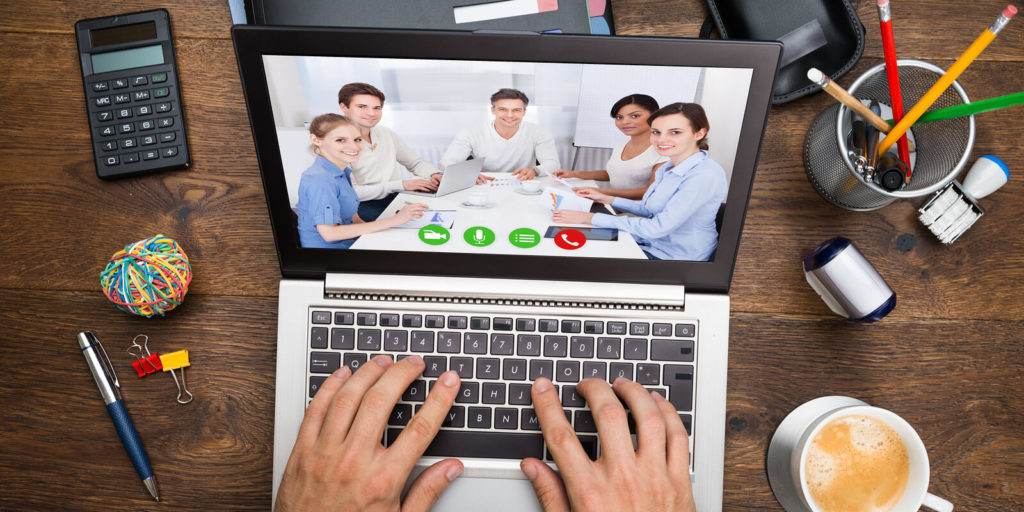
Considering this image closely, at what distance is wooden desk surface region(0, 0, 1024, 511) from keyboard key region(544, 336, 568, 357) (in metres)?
0.23

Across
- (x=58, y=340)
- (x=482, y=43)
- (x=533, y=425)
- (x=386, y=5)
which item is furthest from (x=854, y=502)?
(x=58, y=340)

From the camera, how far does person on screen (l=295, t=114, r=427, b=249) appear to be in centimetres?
60

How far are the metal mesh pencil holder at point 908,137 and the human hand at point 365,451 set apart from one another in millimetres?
488

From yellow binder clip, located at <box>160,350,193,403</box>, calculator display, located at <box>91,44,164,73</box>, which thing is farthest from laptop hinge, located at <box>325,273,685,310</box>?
calculator display, located at <box>91,44,164,73</box>

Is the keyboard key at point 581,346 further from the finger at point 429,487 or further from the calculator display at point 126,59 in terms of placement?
the calculator display at point 126,59

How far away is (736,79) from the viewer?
57 cm

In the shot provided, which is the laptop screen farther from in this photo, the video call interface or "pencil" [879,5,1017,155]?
"pencil" [879,5,1017,155]

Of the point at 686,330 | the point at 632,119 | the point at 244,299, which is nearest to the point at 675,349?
the point at 686,330

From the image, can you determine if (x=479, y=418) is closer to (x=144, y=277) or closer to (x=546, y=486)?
(x=546, y=486)

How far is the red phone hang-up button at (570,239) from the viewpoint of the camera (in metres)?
0.64

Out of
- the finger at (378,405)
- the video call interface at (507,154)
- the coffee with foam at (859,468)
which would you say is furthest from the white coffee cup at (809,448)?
the finger at (378,405)

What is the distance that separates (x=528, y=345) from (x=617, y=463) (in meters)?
0.15

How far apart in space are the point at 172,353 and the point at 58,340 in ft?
0.48

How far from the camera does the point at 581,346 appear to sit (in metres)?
0.64
